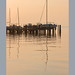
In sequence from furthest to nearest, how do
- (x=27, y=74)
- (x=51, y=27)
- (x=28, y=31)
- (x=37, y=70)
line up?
(x=28, y=31) < (x=51, y=27) < (x=37, y=70) < (x=27, y=74)

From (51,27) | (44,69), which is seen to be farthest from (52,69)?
(51,27)

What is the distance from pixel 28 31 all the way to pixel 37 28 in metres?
3.75

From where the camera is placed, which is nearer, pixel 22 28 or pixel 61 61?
pixel 61 61

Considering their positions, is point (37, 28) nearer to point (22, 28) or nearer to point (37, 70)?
point (22, 28)

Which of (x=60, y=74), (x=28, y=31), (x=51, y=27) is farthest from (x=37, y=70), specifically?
(x=28, y=31)

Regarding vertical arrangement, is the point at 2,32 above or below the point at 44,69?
above

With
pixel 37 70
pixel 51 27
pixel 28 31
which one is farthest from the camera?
pixel 28 31

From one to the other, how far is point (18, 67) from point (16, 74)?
1073 mm

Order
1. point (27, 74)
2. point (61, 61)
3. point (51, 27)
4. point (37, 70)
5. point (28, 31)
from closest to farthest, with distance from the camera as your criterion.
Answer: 1. point (27, 74)
2. point (37, 70)
3. point (61, 61)
4. point (51, 27)
5. point (28, 31)

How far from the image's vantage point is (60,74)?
7.14m

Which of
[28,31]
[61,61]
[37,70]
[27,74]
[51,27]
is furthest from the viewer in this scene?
[28,31]

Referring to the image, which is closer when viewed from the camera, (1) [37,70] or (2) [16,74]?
(2) [16,74]

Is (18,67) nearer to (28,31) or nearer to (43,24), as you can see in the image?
(43,24)

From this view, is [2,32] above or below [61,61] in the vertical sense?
above
